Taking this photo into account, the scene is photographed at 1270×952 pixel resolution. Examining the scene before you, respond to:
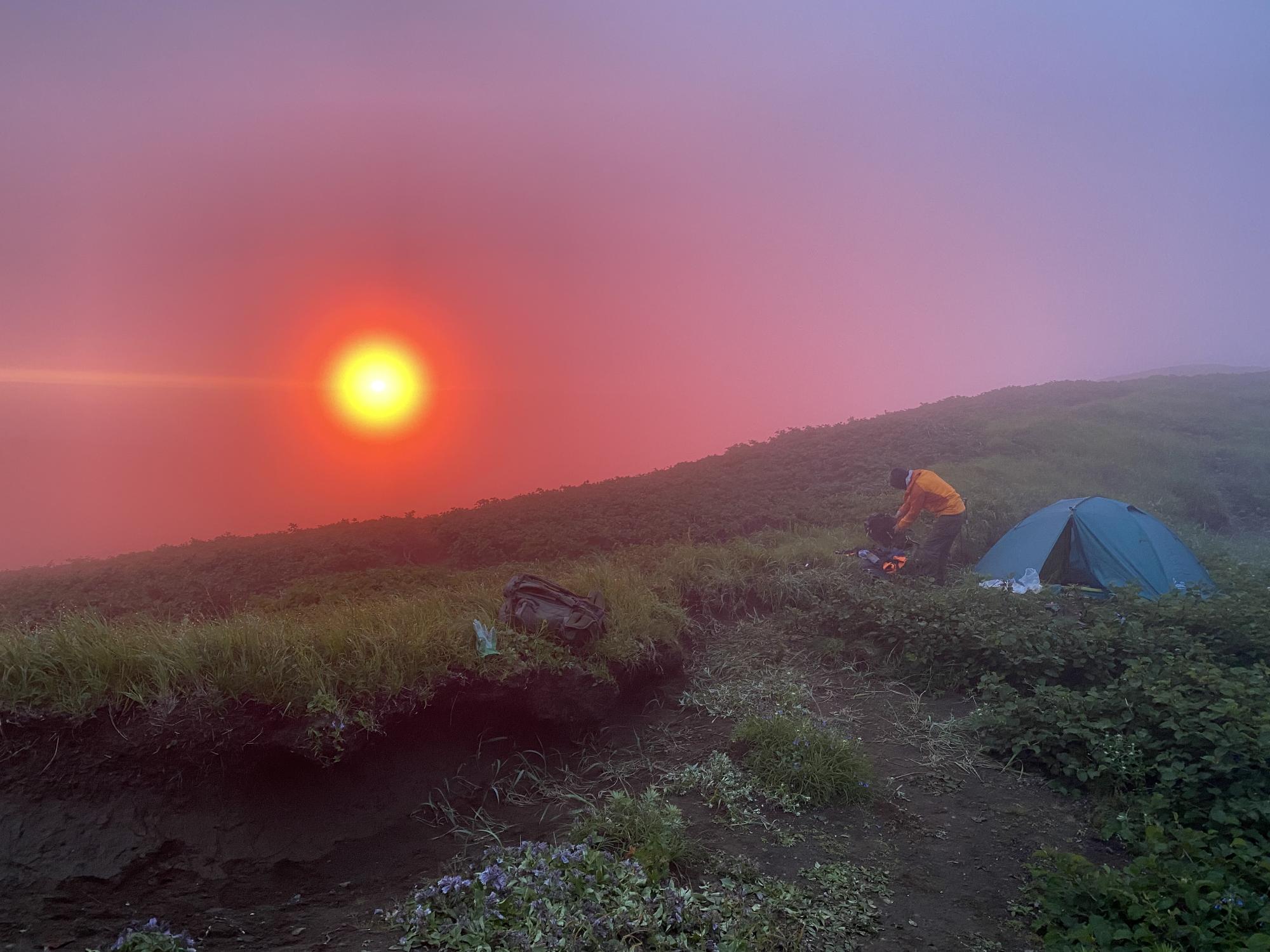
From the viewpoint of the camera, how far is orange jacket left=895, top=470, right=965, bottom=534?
10.1 meters

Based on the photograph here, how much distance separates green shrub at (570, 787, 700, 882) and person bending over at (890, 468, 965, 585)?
667 centimetres

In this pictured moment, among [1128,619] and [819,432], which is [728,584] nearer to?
[1128,619]

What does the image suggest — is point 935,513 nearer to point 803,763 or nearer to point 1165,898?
point 803,763

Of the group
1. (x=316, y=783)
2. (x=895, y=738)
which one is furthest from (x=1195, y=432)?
(x=316, y=783)

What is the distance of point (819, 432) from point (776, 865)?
20.5 meters

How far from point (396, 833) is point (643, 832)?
5.25 ft

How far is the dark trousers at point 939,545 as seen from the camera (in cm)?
1005

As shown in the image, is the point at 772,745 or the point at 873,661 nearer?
the point at 772,745

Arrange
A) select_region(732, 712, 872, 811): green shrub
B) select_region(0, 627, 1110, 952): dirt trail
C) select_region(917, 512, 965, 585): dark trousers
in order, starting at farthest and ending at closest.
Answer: select_region(917, 512, 965, 585): dark trousers, select_region(732, 712, 872, 811): green shrub, select_region(0, 627, 1110, 952): dirt trail

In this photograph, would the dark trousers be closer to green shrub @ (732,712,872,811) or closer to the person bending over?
the person bending over

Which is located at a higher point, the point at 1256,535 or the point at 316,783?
the point at 316,783

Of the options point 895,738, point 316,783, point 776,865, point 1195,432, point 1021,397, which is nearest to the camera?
point 776,865

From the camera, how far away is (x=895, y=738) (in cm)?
598

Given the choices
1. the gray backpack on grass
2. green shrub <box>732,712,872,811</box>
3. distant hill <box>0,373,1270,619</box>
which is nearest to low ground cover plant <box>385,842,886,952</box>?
green shrub <box>732,712,872,811</box>
